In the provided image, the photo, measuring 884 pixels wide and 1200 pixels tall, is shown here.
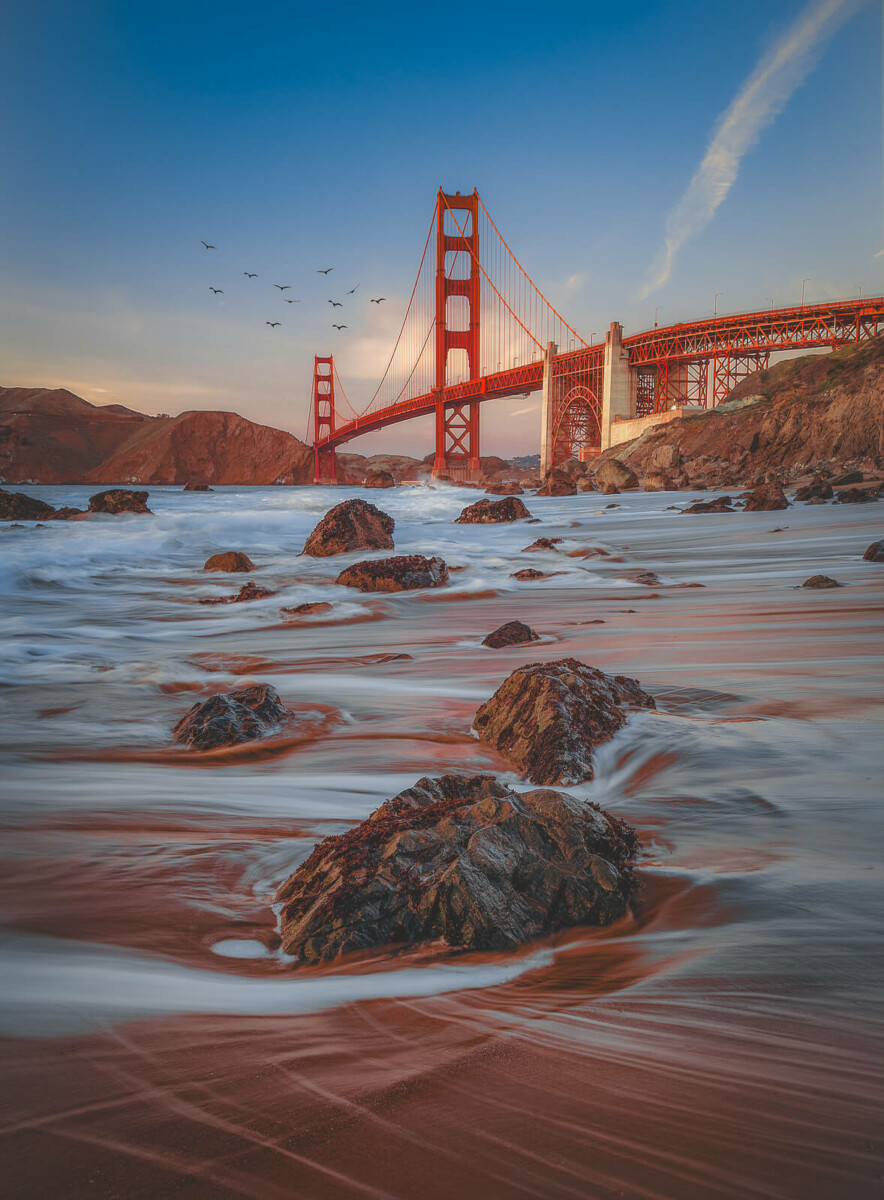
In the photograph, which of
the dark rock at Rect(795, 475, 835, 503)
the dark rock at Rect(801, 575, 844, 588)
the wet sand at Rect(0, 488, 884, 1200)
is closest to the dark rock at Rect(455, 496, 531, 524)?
the dark rock at Rect(795, 475, 835, 503)

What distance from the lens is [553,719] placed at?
2.43 metres

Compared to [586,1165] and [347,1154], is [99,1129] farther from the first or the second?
[586,1165]

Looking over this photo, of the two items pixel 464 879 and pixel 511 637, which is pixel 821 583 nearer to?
pixel 511 637

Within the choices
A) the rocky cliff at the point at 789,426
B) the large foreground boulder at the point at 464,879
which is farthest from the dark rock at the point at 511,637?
the rocky cliff at the point at 789,426

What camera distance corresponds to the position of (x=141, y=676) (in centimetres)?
441

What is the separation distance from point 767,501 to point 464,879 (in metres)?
14.1

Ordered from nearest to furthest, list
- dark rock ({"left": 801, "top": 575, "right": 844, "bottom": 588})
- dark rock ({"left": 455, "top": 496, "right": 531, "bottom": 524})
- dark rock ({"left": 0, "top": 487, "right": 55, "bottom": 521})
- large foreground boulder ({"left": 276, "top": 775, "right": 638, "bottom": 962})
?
large foreground boulder ({"left": 276, "top": 775, "right": 638, "bottom": 962}), dark rock ({"left": 801, "top": 575, "right": 844, "bottom": 588}), dark rock ({"left": 455, "top": 496, "right": 531, "bottom": 524}), dark rock ({"left": 0, "top": 487, "right": 55, "bottom": 521})

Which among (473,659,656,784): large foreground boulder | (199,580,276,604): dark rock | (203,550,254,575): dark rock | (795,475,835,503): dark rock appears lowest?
(473,659,656,784): large foreground boulder

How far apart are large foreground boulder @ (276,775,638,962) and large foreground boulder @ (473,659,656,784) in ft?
2.29

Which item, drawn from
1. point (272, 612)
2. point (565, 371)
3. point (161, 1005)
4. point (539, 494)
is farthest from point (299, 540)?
point (565, 371)

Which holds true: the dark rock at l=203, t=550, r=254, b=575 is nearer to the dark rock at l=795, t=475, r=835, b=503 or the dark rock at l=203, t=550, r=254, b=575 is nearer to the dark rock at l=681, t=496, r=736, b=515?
the dark rock at l=681, t=496, r=736, b=515

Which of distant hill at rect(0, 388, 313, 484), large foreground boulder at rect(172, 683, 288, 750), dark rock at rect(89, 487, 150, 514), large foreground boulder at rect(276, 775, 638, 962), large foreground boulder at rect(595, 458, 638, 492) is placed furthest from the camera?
distant hill at rect(0, 388, 313, 484)

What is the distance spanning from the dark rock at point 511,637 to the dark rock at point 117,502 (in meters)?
14.8

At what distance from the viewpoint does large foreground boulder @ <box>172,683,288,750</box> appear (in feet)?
9.65
